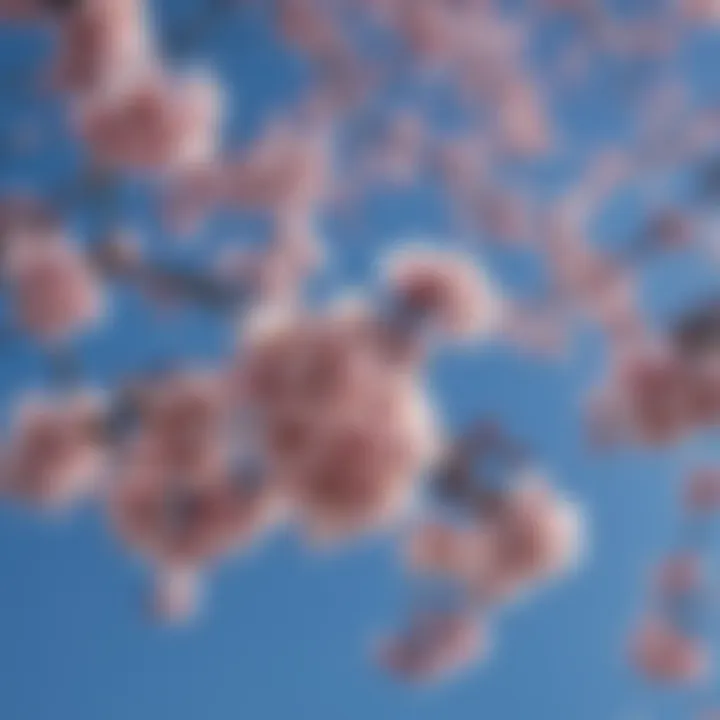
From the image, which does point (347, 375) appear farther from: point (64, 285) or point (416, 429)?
point (64, 285)

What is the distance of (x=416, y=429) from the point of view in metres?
5.53

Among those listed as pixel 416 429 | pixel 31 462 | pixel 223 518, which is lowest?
pixel 416 429

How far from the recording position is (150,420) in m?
6.44

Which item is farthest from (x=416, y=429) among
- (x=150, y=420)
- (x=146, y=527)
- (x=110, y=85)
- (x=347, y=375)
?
(x=110, y=85)

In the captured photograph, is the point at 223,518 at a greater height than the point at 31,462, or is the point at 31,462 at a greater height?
the point at 31,462

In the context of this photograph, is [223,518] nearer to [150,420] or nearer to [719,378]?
[150,420]

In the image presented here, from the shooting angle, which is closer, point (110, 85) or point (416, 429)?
point (416, 429)

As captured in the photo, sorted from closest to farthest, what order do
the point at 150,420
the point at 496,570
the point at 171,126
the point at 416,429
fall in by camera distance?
the point at 416,429 → the point at 150,420 → the point at 171,126 → the point at 496,570

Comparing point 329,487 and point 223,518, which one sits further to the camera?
point 223,518

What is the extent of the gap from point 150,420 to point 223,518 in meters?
0.78

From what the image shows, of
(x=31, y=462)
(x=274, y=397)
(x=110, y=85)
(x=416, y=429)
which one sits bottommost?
(x=416, y=429)

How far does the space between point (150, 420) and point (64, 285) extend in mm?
1253

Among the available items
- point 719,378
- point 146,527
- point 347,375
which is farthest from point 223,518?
point 719,378

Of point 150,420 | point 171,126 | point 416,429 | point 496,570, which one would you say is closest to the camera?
point 416,429
